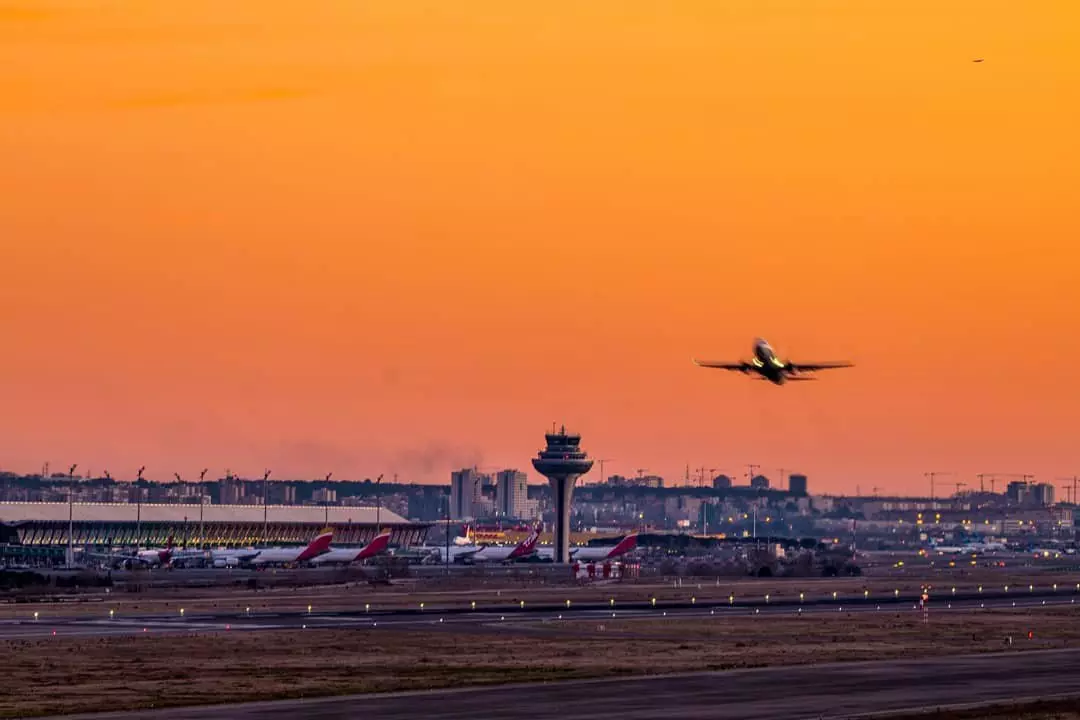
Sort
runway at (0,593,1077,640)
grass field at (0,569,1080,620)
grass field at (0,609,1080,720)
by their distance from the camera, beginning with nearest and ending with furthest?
1. grass field at (0,609,1080,720)
2. runway at (0,593,1077,640)
3. grass field at (0,569,1080,620)

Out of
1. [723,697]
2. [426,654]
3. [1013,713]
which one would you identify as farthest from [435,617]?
[1013,713]

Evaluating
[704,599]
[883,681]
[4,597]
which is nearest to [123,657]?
[883,681]

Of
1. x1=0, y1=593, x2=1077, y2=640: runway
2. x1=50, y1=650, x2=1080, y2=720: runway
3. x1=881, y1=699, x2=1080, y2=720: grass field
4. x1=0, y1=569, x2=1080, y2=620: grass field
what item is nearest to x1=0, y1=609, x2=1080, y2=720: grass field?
x1=881, y1=699, x2=1080, y2=720: grass field

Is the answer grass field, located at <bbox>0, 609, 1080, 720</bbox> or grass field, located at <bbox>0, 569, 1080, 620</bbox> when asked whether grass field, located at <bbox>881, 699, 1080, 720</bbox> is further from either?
grass field, located at <bbox>0, 569, 1080, 620</bbox>

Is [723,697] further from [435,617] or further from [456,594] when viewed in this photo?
[456,594]

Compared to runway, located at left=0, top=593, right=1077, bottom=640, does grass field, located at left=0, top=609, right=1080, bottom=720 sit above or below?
below

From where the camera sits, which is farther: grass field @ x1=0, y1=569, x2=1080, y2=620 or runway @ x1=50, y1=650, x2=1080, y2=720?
grass field @ x1=0, y1=569, x2=1080, y2=620
